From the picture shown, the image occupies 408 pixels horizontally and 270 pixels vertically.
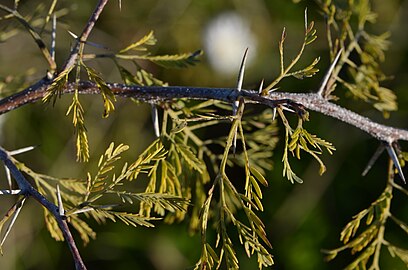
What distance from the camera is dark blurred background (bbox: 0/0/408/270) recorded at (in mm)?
1327

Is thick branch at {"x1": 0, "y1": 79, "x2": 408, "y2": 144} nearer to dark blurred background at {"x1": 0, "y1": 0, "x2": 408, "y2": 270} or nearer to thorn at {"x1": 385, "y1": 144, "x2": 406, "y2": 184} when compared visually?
thorn at {"x1": 385, "y1": 144, "x2": 406, "y2": 184}

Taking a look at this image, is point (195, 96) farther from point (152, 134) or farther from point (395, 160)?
point (152, 134)

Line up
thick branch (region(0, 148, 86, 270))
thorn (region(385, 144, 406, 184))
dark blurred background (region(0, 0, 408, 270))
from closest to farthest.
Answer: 1. thick branch (region(0, 148, 86, 270))
2. thorn (region(385, 144, 406, 184))
3. dark blurred background (region(0, 0, 408, 270))

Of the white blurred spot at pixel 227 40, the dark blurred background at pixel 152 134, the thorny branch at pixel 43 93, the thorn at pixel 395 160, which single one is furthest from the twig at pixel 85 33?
the white blurred spot at pixel 227 40

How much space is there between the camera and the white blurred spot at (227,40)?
4.65 ft

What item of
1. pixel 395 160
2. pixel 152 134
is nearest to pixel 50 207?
pixel 395 160

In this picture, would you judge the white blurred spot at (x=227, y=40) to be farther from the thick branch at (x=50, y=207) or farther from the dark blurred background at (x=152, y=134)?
the thick branch at (x=50, y=207)

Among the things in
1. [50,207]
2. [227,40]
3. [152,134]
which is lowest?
[152,134]

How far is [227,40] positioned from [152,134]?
0.95ft

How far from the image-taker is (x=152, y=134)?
137 centimetres

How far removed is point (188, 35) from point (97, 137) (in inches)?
11.7

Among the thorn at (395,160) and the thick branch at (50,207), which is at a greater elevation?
the thorn at (395,160)

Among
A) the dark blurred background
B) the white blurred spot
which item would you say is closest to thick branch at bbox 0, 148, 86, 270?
the dark blurred background

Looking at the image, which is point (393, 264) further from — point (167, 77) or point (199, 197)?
point (199, 197)
